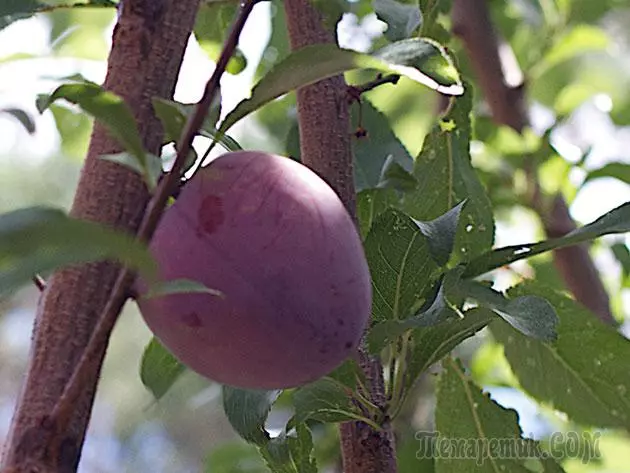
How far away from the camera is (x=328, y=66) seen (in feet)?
1.29

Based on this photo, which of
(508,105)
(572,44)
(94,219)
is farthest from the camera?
(572,44)

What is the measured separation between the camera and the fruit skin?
1.20 ft

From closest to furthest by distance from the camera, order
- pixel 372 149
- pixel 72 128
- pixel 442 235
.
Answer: pixel 442 235 < pixel 372 149 < pixel 72 128

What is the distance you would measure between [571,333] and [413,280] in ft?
0.70

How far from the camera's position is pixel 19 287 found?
0.97 ft

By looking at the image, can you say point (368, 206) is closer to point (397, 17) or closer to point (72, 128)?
point (397, 17)

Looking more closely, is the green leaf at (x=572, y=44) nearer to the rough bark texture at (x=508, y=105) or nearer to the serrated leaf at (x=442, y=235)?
the rough bark texture at (x=508, y=105)

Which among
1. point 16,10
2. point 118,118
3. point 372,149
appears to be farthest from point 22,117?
point 372,149

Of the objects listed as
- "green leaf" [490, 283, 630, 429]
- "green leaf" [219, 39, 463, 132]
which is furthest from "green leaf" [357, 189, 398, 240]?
"green leaf" [219, 39, 463, 132]

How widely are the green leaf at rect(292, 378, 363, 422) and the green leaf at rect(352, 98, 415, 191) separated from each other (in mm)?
195

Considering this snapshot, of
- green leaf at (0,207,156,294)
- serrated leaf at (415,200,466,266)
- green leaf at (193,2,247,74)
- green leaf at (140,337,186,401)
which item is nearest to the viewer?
green leaf at (0,207,156,294)

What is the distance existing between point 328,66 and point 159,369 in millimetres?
282

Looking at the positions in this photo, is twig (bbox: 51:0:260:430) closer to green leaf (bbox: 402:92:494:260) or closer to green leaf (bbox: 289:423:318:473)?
green leaf (bbox: 289:423:318:473)

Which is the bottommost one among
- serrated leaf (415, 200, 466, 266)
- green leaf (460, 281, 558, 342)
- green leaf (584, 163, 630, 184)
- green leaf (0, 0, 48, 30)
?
green leaf (460, 281, 558, 342)
